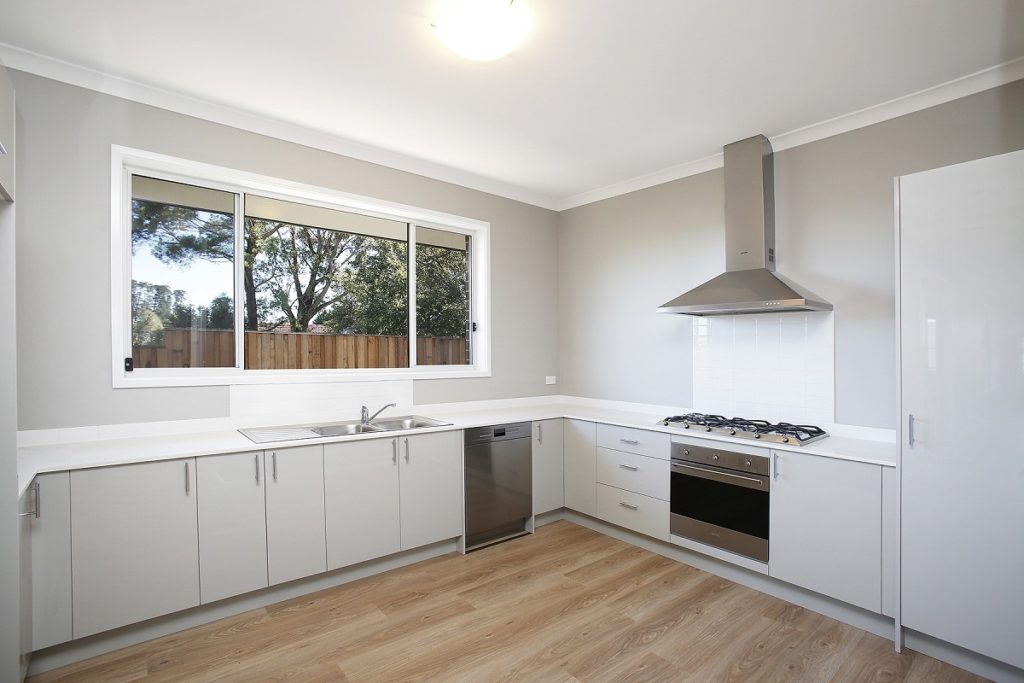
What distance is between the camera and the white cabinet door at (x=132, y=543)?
7.13 ft

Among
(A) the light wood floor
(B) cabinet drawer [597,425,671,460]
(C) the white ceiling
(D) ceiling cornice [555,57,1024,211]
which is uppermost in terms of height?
(C) the white ceiling

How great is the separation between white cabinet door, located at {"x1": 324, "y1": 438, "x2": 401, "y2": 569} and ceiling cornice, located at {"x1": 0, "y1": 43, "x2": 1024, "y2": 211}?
1946 millimetres

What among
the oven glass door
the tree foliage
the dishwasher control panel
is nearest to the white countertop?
the dishwasher control panel

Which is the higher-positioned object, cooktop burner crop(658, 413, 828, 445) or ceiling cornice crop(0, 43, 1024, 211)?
ceiling cornice crop(0, 43, 1024, 211)

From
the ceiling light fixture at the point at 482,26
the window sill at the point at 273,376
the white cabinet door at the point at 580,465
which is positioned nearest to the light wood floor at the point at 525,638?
the white cabinet door at the point at 580,465

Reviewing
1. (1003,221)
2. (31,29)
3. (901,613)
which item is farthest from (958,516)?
(31,29)

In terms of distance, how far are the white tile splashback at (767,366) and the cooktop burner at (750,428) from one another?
0.11m

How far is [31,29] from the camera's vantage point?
2.20 metres

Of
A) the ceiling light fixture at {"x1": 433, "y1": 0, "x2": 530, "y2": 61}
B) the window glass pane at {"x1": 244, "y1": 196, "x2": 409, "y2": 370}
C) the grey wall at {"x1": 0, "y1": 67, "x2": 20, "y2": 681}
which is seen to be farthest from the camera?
the window glass pane at {"x1": 244, "y1": 196, "x2": 409, "y2": 370}

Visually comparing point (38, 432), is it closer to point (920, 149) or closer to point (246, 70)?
point (246, 70)

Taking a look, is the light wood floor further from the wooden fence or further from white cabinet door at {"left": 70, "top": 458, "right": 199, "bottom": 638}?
the wooden fence

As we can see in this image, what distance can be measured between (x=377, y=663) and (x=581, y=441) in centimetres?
208

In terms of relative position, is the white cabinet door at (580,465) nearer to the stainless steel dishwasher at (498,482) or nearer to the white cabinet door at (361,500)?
the stainless steel dishwasher at (498,482)

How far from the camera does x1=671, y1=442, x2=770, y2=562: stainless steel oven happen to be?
2854 millimetres
